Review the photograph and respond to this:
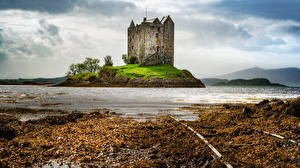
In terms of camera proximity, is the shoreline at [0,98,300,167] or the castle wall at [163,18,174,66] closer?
the shoreline at [0,98,300,167]

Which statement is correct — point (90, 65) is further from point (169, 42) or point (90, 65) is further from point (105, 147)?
point (105, 147)

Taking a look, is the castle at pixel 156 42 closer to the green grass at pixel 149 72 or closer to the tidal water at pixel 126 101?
the green grass at pixel 149 72

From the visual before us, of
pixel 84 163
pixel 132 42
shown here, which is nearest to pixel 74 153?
pixel 84 163

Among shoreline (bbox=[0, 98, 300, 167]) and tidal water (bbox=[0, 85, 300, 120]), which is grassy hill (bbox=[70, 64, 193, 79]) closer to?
tidal water (bbox=[0, 85, 300, 120])

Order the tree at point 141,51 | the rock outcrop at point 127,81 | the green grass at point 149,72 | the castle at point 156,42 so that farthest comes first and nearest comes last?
the tree at point 141,51 < the castle at point 156,42 < the green grass at point 149,72 < the rock outcrop at point 127,81

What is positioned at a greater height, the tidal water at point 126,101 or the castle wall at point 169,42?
the castle wall at point 169,42

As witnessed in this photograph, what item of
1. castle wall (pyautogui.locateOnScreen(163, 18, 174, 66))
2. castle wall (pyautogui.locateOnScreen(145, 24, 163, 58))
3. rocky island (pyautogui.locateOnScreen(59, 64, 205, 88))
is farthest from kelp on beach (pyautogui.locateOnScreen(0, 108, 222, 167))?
castle wall (pyautogui.locateOnScreen(163, 18, 174, 66))

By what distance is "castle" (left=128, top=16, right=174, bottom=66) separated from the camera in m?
99.5

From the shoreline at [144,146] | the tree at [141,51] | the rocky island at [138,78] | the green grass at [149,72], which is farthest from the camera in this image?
the tree at [141,51]

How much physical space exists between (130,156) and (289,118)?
7.79m

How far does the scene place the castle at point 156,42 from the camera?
9950cm

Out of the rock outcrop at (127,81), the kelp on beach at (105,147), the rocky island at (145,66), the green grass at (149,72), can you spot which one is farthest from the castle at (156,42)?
the kelp on beach at (105,147)

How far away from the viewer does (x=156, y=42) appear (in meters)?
101

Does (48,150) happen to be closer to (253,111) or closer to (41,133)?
(41,133)
